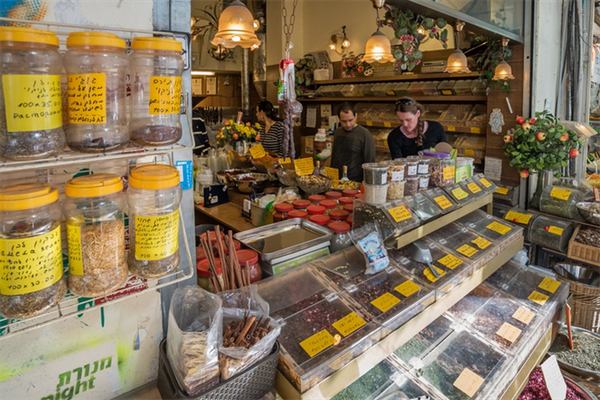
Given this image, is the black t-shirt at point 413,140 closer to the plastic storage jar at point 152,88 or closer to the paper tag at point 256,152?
the paper tag at point 256,152

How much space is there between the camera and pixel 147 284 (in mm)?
1181

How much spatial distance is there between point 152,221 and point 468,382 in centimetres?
142

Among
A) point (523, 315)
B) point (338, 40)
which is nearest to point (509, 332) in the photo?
point (523, 315)

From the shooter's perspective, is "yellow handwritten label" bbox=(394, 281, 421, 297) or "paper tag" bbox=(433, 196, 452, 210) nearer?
"yellow handwritten label" bbox=(394, 281, 421, 297)

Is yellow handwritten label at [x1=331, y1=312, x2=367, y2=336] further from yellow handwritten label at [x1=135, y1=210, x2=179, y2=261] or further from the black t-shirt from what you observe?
the black t-shirt

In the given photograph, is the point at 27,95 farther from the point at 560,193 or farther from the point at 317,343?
the point at 560,193

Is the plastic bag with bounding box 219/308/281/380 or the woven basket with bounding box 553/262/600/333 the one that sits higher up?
the plastic bag with bounding box 219/308/281/380

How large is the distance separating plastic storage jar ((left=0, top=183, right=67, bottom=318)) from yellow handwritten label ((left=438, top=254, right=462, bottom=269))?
63.2 inches

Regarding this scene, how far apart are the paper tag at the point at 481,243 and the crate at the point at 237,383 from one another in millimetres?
1402

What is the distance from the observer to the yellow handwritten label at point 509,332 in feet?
5.88

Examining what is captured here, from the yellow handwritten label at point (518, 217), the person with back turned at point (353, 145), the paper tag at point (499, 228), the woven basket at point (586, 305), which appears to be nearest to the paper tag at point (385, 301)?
the paper tag at point (499, 228)

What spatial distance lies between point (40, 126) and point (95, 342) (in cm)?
69

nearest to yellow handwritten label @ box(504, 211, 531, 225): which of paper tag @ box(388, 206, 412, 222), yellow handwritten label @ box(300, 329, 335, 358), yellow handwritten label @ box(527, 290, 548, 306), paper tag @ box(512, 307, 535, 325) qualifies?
yellow handwritten label @ box(527, 290, 548, 306)

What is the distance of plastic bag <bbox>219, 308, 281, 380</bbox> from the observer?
1.05 metres
